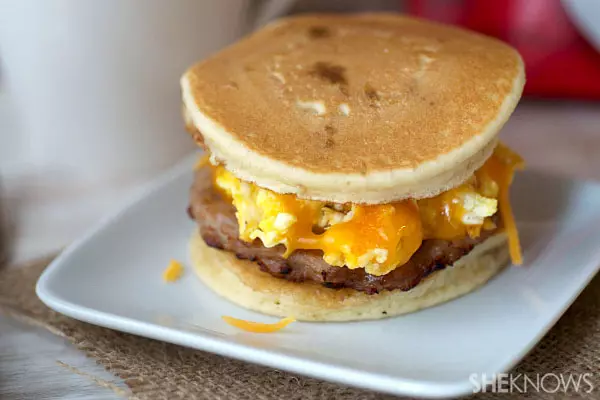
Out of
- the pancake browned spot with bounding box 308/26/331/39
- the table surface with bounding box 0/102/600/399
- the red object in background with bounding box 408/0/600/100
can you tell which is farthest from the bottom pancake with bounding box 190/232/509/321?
the red object in background with bounding box 408/0/600/100

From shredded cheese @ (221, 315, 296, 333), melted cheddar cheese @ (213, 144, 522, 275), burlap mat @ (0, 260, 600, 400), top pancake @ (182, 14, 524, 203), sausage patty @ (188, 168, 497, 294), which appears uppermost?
top pancake @ (182, 14, 524, 203)

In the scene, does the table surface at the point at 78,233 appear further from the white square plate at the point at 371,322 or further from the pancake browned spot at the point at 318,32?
the pancake browned spot at the point at 318,32

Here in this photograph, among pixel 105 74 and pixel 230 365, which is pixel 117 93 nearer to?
pixel 105 74

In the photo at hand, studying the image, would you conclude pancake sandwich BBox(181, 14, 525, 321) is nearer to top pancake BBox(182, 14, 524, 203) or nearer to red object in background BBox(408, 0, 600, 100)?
top pancake BBox(182, 14, 524, 203)

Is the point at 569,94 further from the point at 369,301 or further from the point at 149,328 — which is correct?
the point at 149,328

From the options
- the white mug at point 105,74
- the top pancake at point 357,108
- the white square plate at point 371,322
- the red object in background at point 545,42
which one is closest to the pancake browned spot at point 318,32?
the top pancake at point 357,108

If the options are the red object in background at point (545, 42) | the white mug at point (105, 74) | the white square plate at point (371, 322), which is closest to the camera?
the white square plate at point (371, 322)
